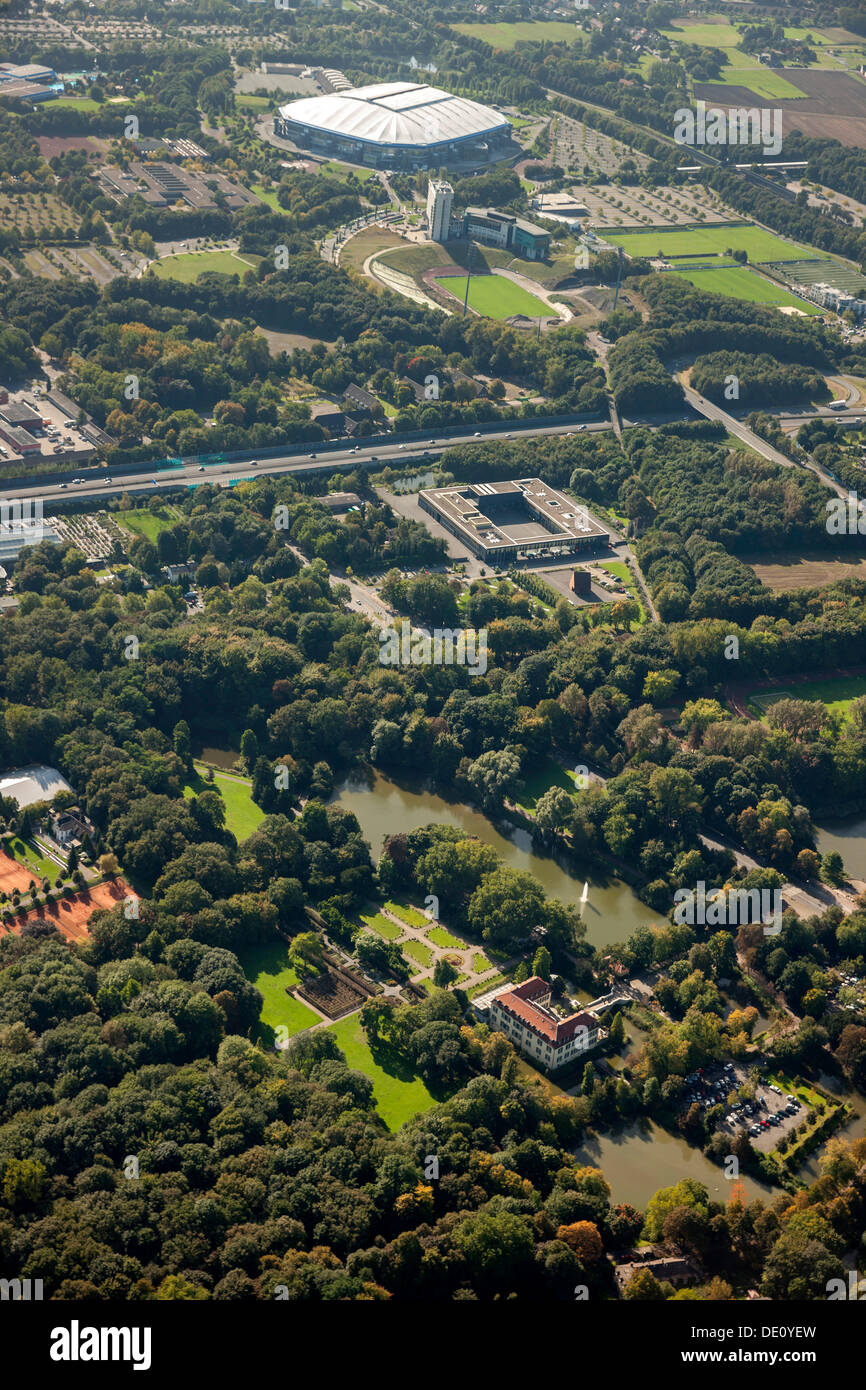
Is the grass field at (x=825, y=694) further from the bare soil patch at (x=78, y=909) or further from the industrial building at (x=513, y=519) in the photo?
the bare soil patch at (x=78, y=909)

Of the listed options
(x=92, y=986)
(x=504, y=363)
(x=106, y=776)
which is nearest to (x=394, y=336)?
(x=504, y=363)

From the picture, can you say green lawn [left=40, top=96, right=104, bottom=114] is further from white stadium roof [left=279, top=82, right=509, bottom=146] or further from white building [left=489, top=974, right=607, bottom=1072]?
white building [left=489, top=974, right=607, bottom=1072]

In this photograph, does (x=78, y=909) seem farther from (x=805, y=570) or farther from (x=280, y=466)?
(x=805, y=570)

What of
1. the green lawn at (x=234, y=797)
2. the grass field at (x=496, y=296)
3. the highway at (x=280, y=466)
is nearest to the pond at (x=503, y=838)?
the green lawn at (x=234, y=797)

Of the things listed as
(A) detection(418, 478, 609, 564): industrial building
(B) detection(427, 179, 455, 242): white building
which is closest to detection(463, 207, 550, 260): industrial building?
(B) detection(427, 179, 455, 242): white building

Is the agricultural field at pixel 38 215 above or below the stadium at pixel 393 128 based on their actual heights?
below
